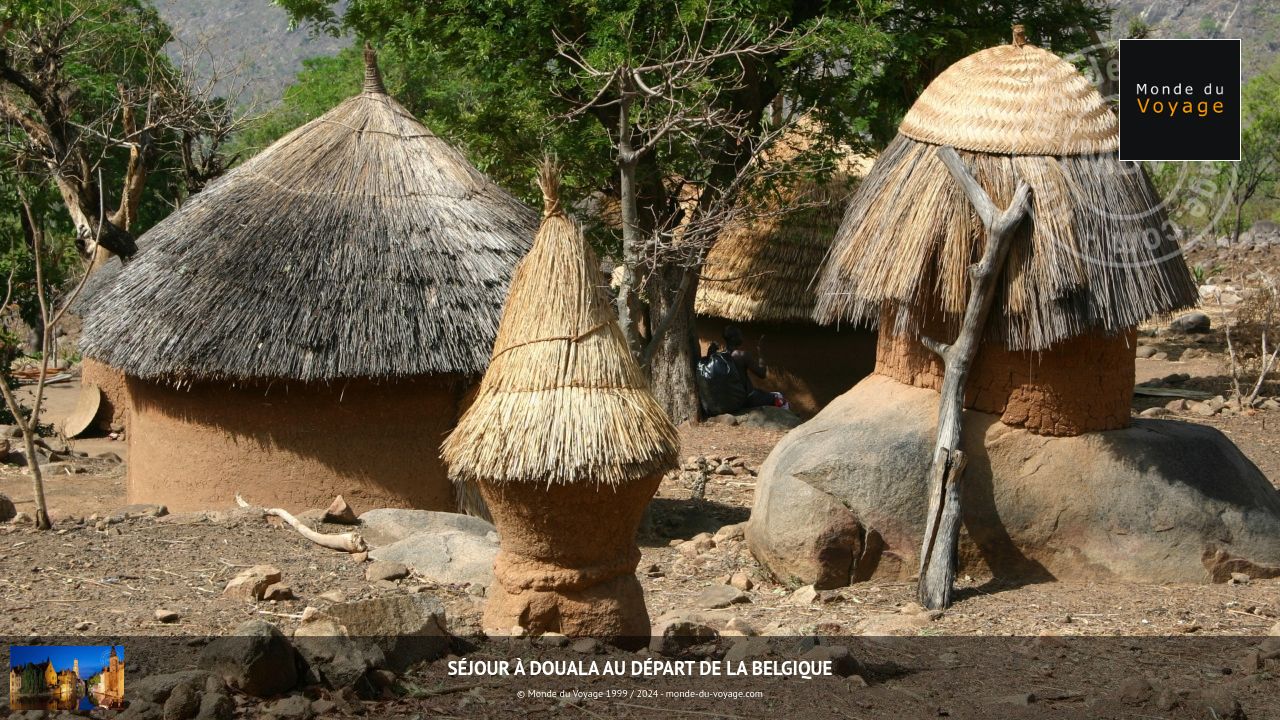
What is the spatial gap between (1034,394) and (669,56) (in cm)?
420

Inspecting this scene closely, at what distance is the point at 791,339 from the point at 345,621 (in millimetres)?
10465

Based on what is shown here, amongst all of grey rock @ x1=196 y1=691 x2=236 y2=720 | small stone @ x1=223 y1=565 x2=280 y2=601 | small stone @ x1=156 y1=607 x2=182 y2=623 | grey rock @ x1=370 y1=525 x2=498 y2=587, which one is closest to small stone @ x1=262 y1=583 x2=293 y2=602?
small stone @ x1=223 y1=565 x2=280 y2=601

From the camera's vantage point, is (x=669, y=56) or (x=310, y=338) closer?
(x=310, y=338)

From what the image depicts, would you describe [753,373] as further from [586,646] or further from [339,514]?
[586,646]

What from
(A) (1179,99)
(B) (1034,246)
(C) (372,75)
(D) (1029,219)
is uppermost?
(C) (372,75)

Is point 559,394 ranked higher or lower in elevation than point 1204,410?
higher

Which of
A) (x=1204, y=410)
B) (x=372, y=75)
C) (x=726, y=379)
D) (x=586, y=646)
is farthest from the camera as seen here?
(x=726, y=379)

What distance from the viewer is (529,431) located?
525cm

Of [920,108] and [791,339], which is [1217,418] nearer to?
[791,339]

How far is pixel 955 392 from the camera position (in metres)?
7.19

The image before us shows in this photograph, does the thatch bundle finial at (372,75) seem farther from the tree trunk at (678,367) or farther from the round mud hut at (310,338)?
the tree trunk at (678,367)

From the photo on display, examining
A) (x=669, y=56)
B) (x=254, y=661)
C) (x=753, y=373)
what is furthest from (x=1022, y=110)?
(x=753, y=373)

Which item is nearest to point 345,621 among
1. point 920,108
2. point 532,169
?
point 920,108

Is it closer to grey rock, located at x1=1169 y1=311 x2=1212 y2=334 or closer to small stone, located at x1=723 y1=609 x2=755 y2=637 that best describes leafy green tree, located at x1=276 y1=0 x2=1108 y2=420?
small stone, located at x1=723 y1=609 x2=755 y2=637
